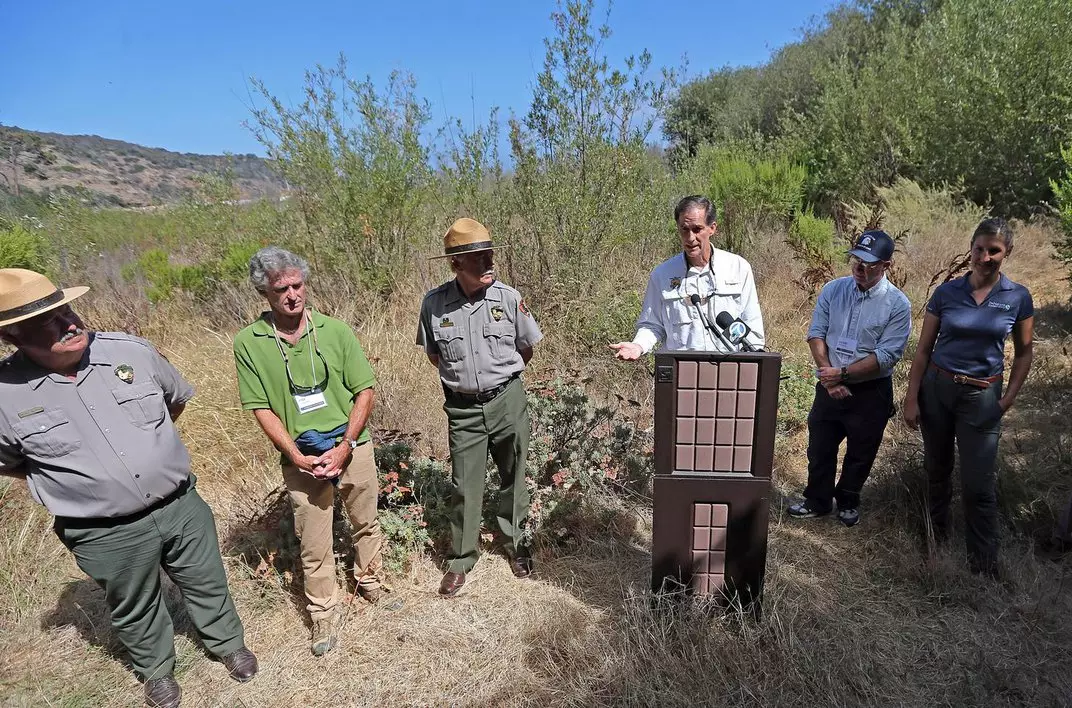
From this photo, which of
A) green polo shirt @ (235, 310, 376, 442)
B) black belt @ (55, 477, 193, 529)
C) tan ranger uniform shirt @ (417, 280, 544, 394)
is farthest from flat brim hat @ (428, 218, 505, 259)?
black belt @ (55, 477, 193, 529)

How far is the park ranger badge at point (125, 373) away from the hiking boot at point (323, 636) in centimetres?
149

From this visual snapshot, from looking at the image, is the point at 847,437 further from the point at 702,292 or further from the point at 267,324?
the point at 267,324

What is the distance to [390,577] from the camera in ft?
10.7

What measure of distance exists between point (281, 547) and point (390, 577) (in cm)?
66

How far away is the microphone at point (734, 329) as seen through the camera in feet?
8.13

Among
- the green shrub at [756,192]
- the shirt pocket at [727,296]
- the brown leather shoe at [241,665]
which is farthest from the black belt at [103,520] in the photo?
the green shrub at [756,192]

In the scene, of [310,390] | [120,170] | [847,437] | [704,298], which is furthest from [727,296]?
[120,170]

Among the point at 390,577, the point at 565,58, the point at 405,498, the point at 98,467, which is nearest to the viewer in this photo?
the point at 98,467

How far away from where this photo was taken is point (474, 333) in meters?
2.89

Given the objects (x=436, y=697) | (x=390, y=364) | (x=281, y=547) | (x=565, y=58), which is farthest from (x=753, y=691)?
(x=565, y=58)

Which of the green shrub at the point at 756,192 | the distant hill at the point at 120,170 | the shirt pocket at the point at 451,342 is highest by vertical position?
the distant hill at the point at 120,170

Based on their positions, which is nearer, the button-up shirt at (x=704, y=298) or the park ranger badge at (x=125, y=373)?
the park ranger badge at (x=125, y=373)

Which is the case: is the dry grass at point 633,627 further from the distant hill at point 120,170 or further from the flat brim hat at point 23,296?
the distant hill at point 120,170

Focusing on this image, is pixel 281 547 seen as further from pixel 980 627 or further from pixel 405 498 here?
pixel 980 627
